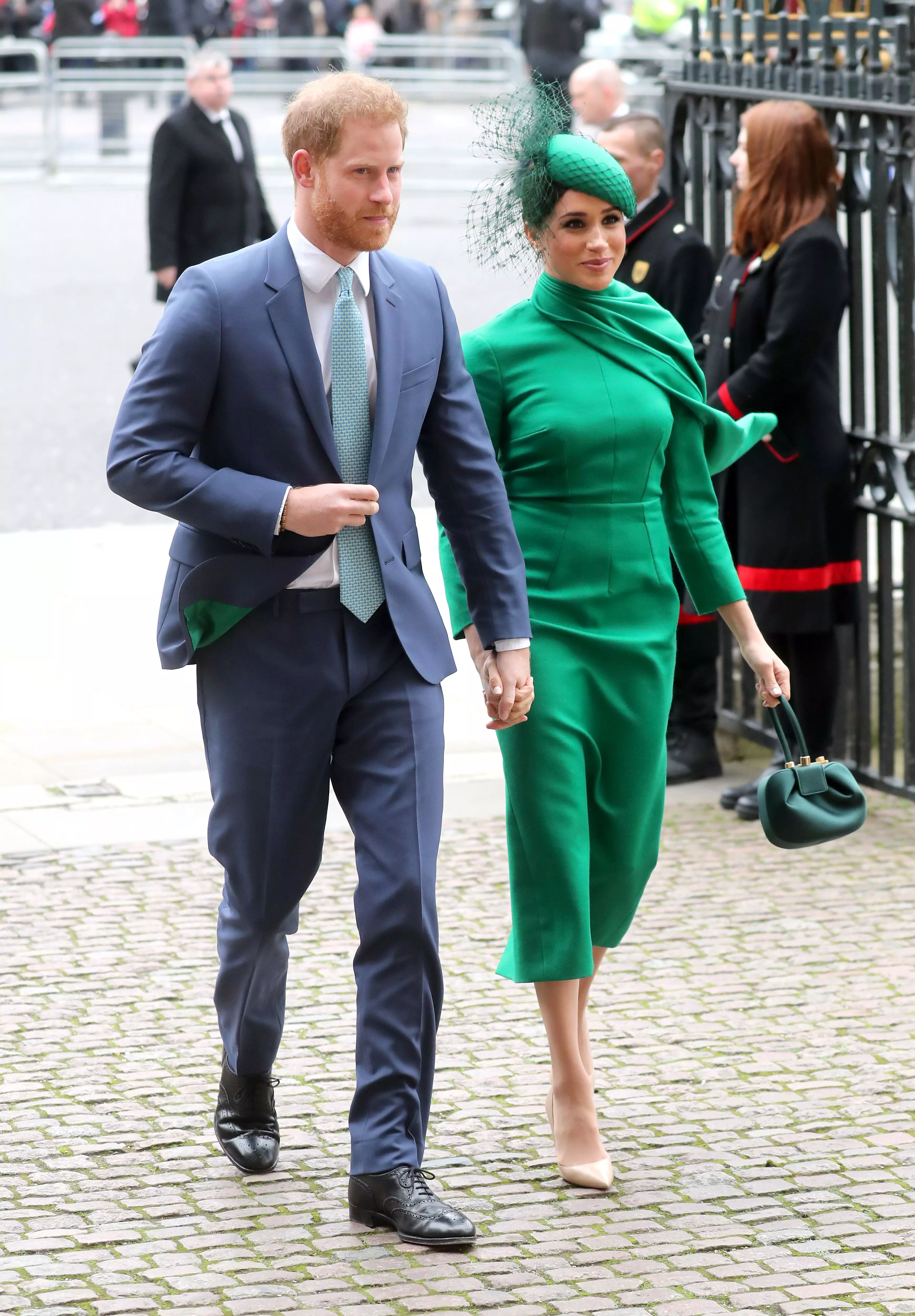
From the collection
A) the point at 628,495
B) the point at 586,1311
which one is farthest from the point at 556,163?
the point at 586,1311

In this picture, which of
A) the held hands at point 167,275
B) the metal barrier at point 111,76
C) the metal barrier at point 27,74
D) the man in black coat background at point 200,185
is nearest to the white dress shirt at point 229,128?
the man in black coat background at point 200,185

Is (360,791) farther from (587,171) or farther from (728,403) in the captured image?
(728,403)

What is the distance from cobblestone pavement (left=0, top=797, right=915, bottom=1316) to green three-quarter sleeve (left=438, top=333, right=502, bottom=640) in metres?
1.03

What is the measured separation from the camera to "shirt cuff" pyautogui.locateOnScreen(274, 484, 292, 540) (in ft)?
11.6

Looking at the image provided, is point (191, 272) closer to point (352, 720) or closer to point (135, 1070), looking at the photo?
point (352, 720)

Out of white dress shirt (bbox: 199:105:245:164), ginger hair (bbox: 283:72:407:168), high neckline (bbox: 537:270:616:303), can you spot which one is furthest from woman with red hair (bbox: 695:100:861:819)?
white dress shirt (bbox: 199:105:245:164)

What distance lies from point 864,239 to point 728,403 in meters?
0.87

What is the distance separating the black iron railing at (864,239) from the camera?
620 centimetres

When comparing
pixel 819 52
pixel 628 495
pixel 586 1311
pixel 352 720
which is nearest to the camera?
pixel 586 1311

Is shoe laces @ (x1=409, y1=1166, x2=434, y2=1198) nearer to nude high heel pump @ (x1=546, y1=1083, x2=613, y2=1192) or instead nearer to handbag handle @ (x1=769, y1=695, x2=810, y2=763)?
nude high heel pump @ (x1=546, y1=1083, x2=613, y2=1192)

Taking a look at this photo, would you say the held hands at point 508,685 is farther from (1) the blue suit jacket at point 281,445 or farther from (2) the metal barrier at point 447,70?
(2) the metal barrier at point 447,70

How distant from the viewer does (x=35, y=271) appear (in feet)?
54.5

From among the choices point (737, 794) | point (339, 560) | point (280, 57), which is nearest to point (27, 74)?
point (280, 57)

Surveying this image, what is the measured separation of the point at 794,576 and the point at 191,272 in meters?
3.01
